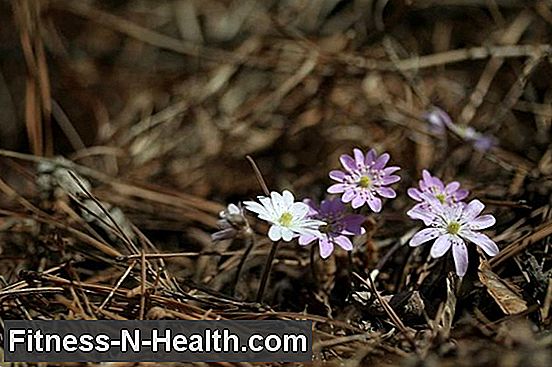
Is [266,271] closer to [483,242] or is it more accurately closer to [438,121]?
[483,242]

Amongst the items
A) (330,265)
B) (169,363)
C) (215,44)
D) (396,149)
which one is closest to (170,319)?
(169,363)

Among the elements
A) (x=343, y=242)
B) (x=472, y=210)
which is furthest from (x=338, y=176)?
(x=472, y=210)

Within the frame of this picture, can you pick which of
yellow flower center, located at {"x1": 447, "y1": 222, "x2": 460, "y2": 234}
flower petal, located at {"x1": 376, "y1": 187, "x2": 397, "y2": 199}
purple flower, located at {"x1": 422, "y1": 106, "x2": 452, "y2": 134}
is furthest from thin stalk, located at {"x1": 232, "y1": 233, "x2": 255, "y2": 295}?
purple flower, located at {"x1": 422, "y1": 106, "x2": 452, "y2": 134}

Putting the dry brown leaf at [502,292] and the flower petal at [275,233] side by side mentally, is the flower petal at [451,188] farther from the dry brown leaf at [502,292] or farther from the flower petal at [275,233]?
the flower petal at [275,233]

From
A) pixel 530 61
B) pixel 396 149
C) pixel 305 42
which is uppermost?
pixel 305 42

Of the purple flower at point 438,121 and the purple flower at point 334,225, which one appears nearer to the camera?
the purple flower at point 334,225

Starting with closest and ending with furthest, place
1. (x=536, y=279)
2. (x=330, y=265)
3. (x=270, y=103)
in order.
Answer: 1. (x=536, y=279)
2. (x=330, y=265)
3. (x=270, y=103)

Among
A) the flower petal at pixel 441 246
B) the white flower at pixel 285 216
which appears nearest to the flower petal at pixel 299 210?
the white flower at pixel 285 216

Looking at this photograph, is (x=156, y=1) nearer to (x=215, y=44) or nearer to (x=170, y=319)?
(x=215, y=44)
